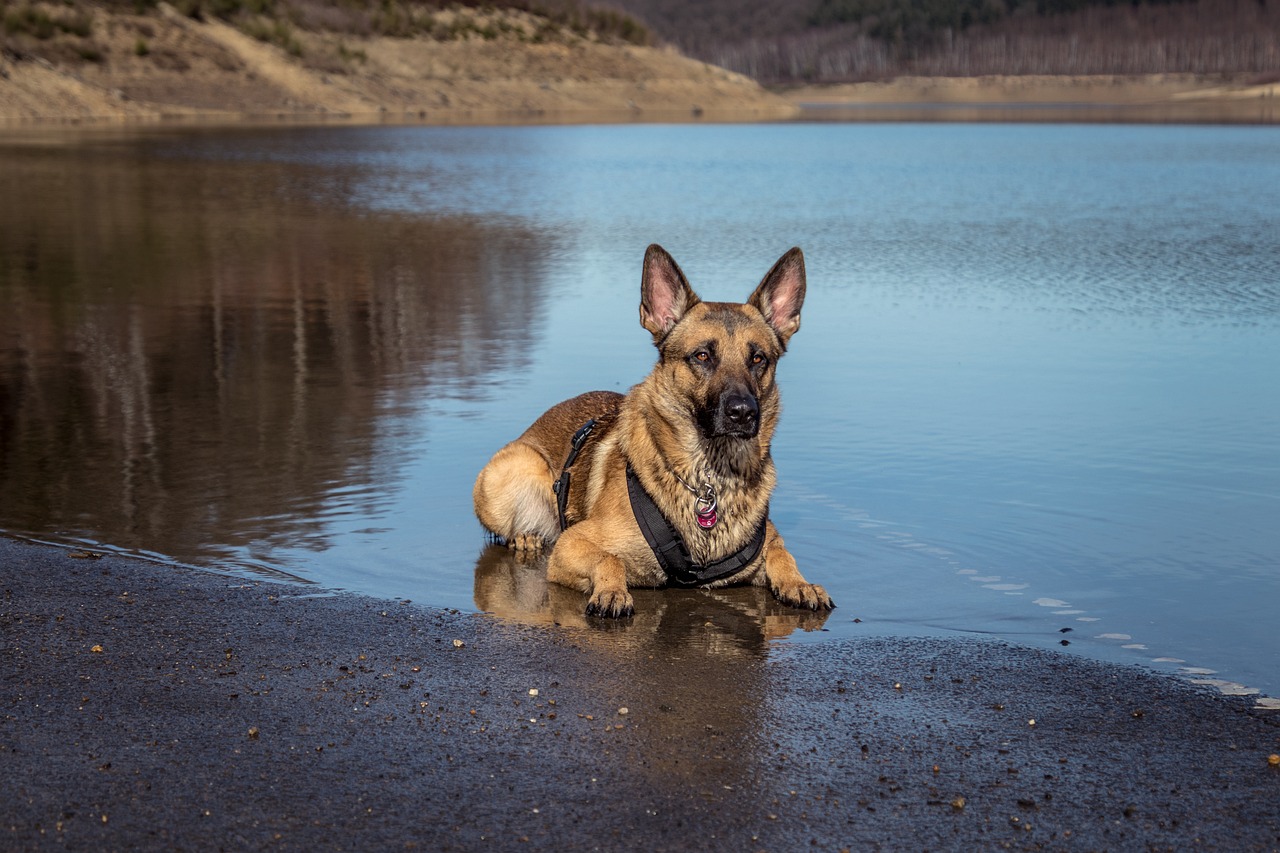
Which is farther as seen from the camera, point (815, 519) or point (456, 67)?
point (456, 67)

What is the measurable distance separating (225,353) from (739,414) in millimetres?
8387

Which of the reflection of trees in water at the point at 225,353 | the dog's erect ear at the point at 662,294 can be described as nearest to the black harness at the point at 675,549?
the dog's erect ear at the point at 662,294

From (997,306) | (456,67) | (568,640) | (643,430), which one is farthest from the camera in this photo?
(456,67)

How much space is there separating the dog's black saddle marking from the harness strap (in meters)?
0.56

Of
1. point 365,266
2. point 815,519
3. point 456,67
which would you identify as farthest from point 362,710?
point 456,67

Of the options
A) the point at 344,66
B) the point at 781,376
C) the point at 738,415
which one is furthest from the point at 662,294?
the point at 344,66

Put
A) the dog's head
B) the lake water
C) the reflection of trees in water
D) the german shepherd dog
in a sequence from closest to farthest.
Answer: the dog's head
the german shepherd dog
the lake water
the reflection of trees in water

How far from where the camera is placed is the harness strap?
7.39 m

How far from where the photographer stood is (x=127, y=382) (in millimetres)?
12148

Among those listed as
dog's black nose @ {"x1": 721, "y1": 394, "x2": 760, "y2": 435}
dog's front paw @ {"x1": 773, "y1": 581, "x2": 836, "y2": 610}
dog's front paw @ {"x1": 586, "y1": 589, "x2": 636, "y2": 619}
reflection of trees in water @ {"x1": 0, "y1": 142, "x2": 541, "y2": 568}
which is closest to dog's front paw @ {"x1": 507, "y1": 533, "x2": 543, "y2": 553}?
reflection of trees in water @ {"x1": 0, "y1": 142, "x2": 541, "y2": 568}

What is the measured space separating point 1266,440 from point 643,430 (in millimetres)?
5598

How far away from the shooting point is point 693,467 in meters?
6.83

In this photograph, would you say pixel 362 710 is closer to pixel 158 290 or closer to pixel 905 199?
pixel 158 290

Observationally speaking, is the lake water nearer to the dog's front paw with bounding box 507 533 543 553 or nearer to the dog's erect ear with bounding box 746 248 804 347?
the dog's front paw with bounding box 507 533 543 553
